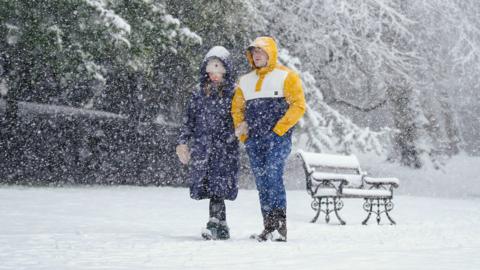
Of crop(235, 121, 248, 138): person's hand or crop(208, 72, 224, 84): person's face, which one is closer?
crop(235, 121, 248, 138): person's hand

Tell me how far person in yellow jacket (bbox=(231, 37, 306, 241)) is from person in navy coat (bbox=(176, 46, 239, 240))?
0.15 meters

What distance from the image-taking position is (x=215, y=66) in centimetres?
693

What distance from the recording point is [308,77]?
15.5 metres

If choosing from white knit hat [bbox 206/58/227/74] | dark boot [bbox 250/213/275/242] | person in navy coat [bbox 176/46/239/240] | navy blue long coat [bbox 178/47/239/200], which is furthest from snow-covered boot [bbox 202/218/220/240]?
white knit hat [bbox 206/58/227/74]

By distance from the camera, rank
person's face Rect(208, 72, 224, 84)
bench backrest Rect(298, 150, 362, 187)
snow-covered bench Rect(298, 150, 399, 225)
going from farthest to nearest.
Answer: bench backrest Rect(298, 150, 362, 187) < snow-covered bench Rect(298, 150, 399, 225) < person's face Rect(208, 72, 224, 84)

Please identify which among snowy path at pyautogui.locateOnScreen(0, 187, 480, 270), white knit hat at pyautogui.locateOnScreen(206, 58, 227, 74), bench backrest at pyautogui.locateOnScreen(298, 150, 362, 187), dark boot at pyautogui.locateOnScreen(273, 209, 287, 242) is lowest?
snowy path at pyautogui.locateOnScreen(0, 187, 480, 270)

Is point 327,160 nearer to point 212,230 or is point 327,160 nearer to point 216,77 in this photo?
point 216,77

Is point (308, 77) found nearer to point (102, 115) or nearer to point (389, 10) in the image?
point (389, 10)

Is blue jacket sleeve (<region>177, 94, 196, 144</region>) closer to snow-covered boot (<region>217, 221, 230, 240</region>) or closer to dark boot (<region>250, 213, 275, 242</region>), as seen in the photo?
snow-covered boot (<region>217, 221, 230, 240</region>)

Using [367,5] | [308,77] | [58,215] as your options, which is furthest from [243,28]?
[58,215]

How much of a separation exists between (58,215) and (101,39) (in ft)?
14.2

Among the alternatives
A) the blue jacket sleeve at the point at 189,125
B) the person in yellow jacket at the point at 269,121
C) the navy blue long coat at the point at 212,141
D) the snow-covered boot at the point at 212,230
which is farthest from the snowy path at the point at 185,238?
the blue jacket sleeve at the point at 189,125

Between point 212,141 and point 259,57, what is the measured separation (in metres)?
0.89

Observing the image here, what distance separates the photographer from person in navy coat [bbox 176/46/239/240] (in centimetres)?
674
